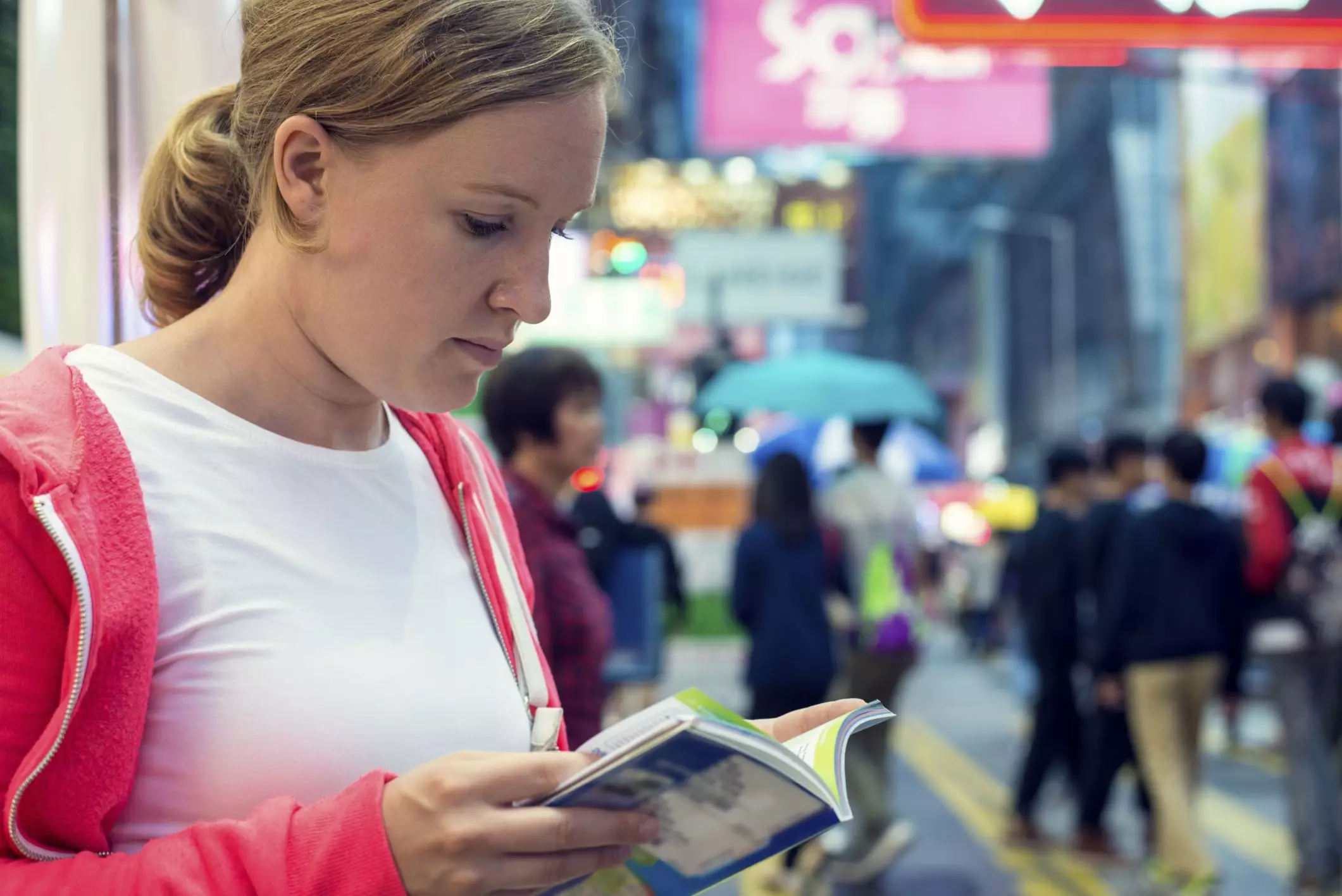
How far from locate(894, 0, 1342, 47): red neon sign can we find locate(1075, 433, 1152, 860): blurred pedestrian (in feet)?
8.10

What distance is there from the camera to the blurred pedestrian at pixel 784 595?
570 centimetres

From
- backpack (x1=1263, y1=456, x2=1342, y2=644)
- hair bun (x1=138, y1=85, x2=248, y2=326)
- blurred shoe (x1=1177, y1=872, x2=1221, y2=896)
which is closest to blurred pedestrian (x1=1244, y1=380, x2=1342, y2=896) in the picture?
backpack (x1=1263, y1=456, x2=1342, y2=644)

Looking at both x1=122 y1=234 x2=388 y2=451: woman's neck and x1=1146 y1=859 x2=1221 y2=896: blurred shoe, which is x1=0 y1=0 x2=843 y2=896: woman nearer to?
x1=122 y1=234 x2=388 y2=451: woman's neck

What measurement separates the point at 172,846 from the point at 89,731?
0.11 metres

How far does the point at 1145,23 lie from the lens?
4.46 metres

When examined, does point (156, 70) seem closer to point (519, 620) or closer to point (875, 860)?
point (519, 620)

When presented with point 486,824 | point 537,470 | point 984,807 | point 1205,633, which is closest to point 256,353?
point 486,824

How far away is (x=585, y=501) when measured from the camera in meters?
6.85

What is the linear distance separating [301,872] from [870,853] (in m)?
5.25

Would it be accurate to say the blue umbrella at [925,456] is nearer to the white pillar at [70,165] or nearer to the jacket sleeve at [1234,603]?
the jacket sleeve at [1234,603]

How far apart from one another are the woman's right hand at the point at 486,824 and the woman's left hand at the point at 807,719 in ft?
0.93

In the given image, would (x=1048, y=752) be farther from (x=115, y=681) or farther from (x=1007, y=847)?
(x=115, y=681)

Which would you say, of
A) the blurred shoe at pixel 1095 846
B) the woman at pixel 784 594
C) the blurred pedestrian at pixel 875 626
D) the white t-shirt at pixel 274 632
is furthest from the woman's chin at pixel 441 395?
the blurred shoe at pixel 1095 846

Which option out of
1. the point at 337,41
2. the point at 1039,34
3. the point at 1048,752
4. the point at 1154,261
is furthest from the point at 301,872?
the point at 1154,261
